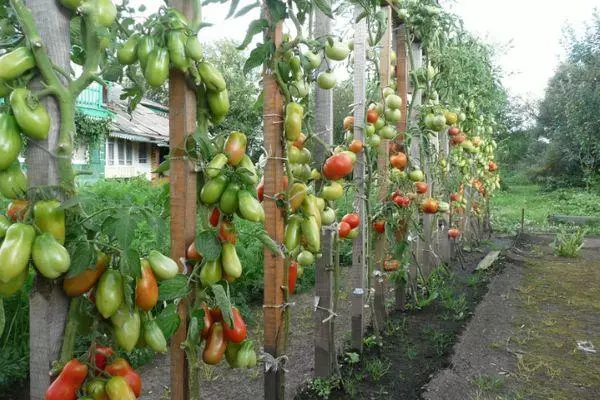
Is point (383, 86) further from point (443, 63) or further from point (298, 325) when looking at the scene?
point (298, 325)

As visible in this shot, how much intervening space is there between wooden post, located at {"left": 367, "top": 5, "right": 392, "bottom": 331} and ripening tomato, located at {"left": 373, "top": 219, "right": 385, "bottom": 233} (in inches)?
3.1

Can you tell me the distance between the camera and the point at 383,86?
320 centimetres

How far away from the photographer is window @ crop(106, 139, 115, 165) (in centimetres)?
1505

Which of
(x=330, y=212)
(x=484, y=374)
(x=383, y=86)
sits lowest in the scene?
(x=484, y=374)

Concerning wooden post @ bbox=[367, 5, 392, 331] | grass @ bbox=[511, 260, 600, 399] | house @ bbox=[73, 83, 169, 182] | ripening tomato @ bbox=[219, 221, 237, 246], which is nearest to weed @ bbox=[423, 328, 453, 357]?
wooden post @ bbox=[367, 5, 392, 331]

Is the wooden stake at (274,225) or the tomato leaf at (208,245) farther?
the wooden stake at (274,225)

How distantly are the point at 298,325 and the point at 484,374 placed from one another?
133cm

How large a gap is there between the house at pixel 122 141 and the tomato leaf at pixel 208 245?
10849 millimetres

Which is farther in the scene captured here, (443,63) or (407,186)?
(443,63)

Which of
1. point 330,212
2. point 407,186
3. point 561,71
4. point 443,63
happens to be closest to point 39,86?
point 330,212

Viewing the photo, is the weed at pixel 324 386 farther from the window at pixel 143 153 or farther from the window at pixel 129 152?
the window at pixel 143 153

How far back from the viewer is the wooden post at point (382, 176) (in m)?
3.24

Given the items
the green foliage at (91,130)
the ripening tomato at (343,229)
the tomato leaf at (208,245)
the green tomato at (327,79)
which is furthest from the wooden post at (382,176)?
the green foliage at (91,130)

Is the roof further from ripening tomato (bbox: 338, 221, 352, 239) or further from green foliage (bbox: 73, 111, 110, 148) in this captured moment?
ripening tomato (bbox: 338, 221, 352, 239)
